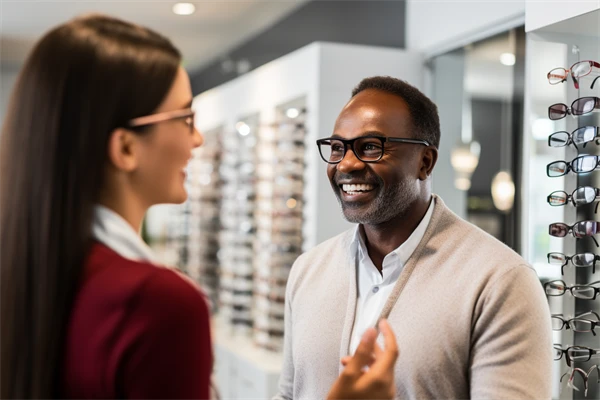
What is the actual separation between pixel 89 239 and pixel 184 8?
521 cm

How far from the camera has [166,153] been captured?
42.1 inches

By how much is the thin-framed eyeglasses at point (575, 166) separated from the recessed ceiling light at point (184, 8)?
3996mm

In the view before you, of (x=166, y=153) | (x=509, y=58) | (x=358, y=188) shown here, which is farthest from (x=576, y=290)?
(x=509, y=58)

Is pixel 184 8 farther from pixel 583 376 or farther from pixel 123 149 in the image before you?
pixel 123 149

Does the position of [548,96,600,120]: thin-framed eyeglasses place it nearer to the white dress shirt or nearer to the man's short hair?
the man's short hair

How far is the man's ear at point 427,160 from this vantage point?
2.05 metres

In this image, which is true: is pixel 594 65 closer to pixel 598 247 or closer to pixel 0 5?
pixel 598 247

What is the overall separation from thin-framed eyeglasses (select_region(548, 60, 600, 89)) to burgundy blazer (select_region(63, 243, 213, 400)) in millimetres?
1851

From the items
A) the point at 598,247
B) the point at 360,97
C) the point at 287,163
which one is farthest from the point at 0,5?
A: the point at 598,247

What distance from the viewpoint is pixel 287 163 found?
4.54 meters

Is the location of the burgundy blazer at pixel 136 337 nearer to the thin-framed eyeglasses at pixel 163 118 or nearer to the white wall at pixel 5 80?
the thin-framed eyeglasses at pixel 163 118

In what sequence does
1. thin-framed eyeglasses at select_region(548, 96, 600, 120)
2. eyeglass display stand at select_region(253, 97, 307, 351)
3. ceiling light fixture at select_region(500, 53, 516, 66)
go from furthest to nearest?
ceiling light fixture at select_region(500, 53, 516, 66), eyeglass display stand at select_region(253, 97, 307, 351), thin-framed eyeglasses at select_region(548, 96, 600, 120)

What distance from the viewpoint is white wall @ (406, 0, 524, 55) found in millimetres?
3369

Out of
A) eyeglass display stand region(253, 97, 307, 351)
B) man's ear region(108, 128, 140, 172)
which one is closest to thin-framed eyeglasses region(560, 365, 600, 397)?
man's ear region(108, 128, 140, 172)
